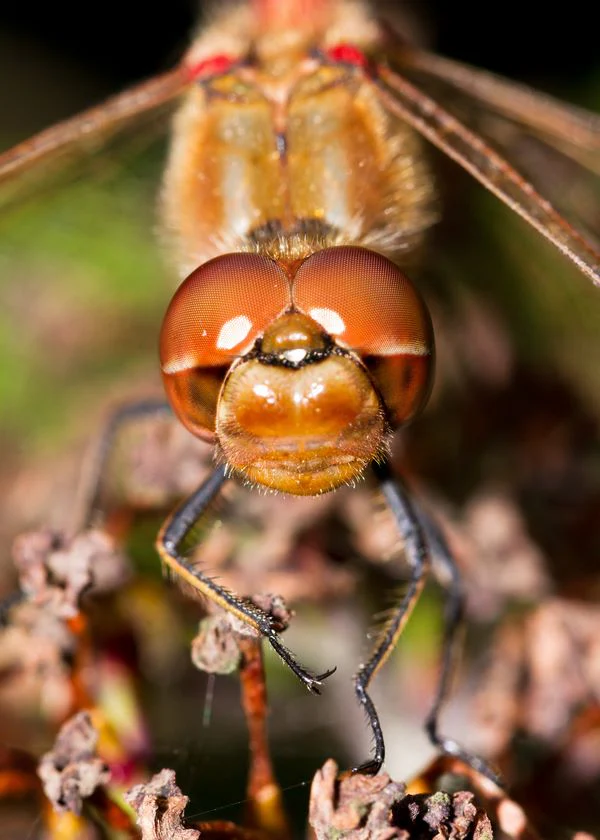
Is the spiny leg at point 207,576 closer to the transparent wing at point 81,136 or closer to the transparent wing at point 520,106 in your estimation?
the transparent wing at point 81,136

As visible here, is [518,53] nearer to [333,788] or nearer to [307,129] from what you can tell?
[307,129]

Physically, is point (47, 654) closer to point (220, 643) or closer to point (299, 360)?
point (220, 643)

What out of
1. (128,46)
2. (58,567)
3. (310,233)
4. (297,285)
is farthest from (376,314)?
(128,46)

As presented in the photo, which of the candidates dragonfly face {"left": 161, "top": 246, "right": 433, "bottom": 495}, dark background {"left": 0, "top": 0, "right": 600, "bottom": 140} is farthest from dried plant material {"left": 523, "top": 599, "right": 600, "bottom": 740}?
dark background {"left": 0, "top": 0, "right": 600, "bottom": 140}

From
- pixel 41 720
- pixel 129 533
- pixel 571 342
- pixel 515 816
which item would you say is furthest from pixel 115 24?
pixel 515 816

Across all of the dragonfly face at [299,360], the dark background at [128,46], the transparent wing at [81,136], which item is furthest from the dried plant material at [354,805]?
the dark background at [128,46]

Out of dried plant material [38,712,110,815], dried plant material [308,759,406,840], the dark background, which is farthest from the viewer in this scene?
the dark background

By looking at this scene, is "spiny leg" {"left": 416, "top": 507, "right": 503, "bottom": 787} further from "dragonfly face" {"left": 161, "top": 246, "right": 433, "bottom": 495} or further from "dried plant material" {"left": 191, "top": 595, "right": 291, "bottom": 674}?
"dried plant material" {"left": 191, "top": 595, "right": 291, "bottom": 674}
